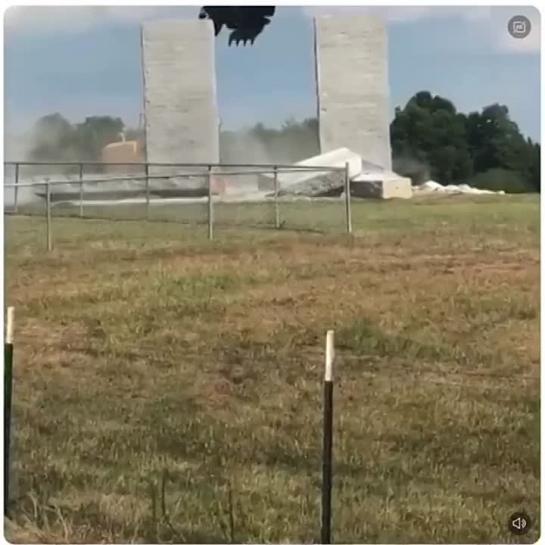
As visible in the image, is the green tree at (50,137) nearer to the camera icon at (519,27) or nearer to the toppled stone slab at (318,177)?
the toppled stone slab at (318,177)

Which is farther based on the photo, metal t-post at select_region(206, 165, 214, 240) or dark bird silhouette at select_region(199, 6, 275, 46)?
metal t-post at select_region(206, 165, 214, 240)

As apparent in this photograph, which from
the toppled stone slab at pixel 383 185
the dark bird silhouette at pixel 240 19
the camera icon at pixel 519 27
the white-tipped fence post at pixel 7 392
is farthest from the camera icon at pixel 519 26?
the white-tipped fence post at pixel 7 392

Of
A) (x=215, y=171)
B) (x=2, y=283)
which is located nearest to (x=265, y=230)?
(x=215, y=171)

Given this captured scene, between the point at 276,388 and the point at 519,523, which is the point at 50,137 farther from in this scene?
the point at 519,523

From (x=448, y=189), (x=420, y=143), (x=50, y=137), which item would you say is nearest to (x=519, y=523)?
(x=448, y=189)

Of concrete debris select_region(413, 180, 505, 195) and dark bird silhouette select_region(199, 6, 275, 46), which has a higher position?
dark bird silhouette select_region(199, 6, 275, 46)

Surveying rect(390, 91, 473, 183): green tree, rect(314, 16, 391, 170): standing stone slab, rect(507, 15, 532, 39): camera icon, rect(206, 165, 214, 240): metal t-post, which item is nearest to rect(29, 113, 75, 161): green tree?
rect(206, 165, 214, 240): metal t-post

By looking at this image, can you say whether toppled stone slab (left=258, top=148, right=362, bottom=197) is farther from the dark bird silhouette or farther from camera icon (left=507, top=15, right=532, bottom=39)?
camera icon (left=507, top=15, right=532, bottom=39)
